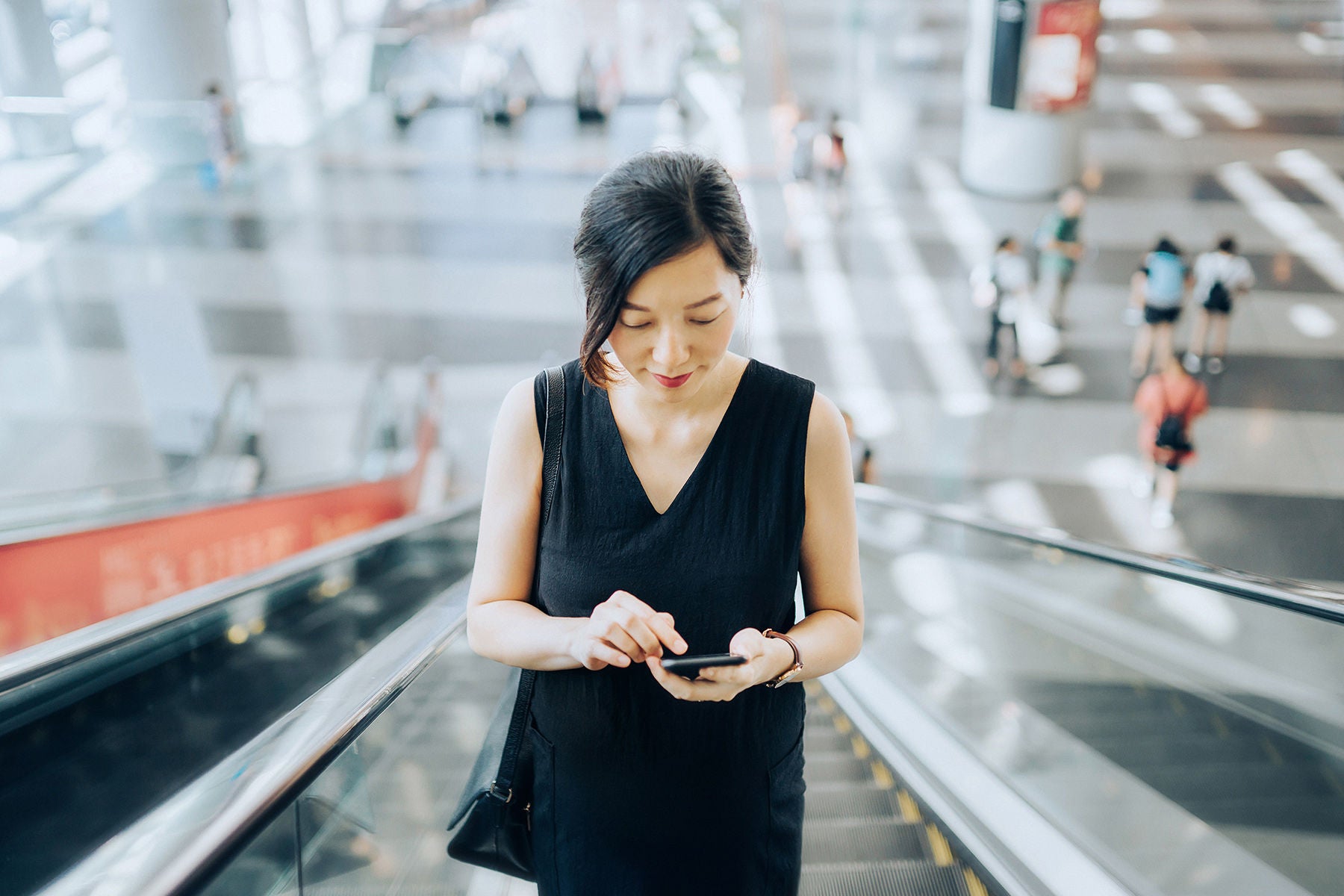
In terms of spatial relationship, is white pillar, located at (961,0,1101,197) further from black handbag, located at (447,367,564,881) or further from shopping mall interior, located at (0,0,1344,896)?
black handbag, located at (447,367,564,881)

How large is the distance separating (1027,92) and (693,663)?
43.3 feet

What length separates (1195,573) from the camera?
307 centimetres

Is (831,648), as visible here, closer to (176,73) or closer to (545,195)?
(545,195)

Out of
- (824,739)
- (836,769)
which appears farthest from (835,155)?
(836,769)

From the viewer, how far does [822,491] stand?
5.15 ft

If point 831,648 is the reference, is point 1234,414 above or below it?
below

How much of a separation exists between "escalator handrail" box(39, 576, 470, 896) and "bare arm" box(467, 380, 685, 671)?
340 mm

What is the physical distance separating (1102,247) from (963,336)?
2751mm

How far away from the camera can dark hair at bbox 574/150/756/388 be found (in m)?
1.37

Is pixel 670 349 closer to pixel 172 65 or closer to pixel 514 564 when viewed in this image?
pixel 514 564

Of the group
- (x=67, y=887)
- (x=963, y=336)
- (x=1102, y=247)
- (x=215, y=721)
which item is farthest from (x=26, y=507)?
(x=1102, y=247)

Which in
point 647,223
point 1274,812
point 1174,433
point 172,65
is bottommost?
point 1274,812

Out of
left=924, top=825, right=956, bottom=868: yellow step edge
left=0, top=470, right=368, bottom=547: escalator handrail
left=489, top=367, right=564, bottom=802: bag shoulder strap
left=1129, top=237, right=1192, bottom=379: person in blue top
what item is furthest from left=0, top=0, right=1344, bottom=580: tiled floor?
left=489, top=367, right=564, bottom=802: bag shoulder strap

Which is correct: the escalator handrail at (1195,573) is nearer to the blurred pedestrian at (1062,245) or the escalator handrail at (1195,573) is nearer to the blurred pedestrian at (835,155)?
the blurred pedestrian at (1062,245)
